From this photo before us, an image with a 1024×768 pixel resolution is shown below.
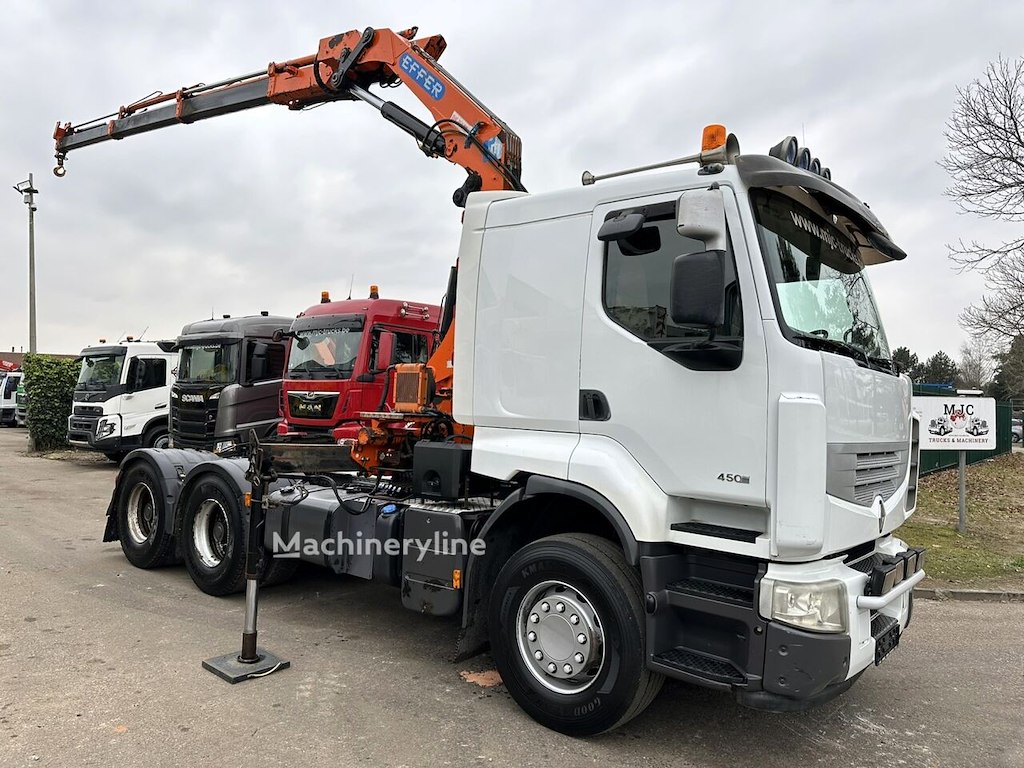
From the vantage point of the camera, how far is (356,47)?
7.62 meters

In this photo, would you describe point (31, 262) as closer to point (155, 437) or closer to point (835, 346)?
point (155, 437)

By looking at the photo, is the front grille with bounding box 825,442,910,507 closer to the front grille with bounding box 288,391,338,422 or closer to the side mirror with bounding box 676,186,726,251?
the side mirror with bounding box 676,186,726,251

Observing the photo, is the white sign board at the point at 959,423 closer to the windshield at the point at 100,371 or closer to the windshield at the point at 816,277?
the windshield at the point at 816,277

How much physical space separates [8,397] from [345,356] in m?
28.4

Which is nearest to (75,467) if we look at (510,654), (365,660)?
(365,660)

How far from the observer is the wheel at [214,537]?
6.22 metres

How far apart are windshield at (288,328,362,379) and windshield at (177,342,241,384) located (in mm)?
2699

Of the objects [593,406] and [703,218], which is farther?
[593,406]

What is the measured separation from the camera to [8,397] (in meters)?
31.6

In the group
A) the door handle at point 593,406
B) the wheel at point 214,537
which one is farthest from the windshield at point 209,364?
the door handle at point 593,406

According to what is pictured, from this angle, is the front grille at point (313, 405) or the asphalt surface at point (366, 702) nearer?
the asphalt surface at point (366, 702)

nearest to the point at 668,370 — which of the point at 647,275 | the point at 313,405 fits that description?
the point at 647,275

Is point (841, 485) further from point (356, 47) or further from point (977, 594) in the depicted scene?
point (356, 47)

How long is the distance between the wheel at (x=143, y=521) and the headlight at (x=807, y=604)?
5.84 m
